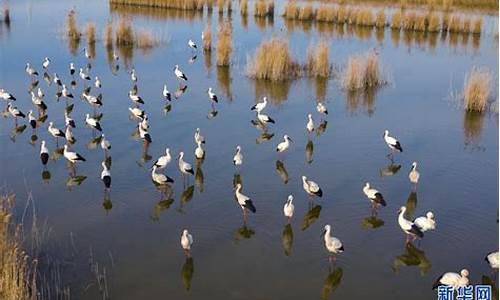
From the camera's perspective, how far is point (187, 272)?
890cm

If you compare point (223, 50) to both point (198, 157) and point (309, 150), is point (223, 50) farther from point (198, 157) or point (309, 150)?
point (198, 157)

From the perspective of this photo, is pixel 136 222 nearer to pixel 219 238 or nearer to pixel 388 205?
pixel 219 238

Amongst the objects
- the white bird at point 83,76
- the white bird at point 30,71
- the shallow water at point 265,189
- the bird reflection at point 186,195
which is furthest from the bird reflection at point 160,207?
the white bird at point 30,71

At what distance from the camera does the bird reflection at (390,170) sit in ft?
43.0

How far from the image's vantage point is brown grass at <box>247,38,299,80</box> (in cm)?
2097

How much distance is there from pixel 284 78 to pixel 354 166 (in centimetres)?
848

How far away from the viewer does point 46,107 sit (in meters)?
16.7

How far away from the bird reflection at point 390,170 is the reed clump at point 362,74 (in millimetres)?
7135

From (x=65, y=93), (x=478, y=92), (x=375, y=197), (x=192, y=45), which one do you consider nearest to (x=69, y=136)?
(x=65, y=93)

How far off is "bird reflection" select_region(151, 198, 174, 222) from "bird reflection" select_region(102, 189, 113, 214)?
82 centimetres

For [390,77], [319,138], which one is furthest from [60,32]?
[319,138]

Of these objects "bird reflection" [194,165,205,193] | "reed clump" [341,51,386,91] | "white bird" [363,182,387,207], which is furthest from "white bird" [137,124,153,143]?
"reed clump" [341,51,386,91]

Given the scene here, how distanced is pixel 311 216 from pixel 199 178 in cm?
276

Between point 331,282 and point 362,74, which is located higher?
point 362,74
